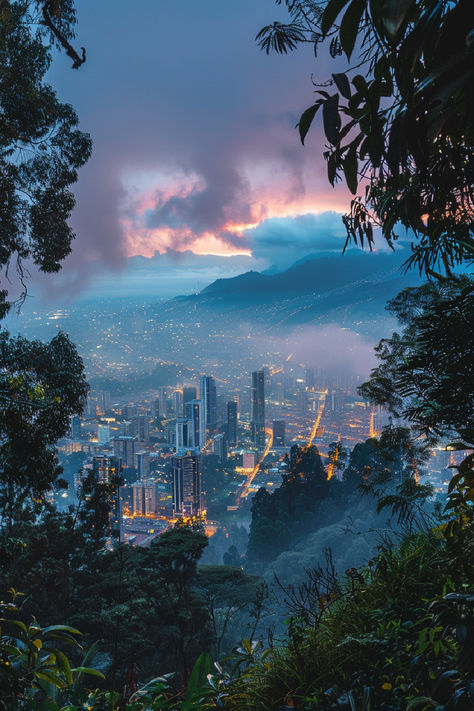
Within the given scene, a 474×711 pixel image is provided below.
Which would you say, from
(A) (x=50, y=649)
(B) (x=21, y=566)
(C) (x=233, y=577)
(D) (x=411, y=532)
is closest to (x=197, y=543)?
(C) (x=233, y=577)

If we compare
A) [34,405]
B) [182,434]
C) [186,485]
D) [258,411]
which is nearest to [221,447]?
[182,434]

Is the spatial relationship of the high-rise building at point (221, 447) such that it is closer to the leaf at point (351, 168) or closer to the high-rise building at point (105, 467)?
the high-rise building at point (105, 467)

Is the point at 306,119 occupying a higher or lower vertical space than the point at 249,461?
higher

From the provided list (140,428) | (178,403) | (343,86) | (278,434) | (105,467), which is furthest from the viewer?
(178,403)

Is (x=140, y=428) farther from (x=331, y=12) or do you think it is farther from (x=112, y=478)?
(x=331, y=12)

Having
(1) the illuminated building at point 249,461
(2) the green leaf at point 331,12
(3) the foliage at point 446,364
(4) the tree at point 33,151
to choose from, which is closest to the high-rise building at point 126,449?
(1) the illuminated building at point 249,461
